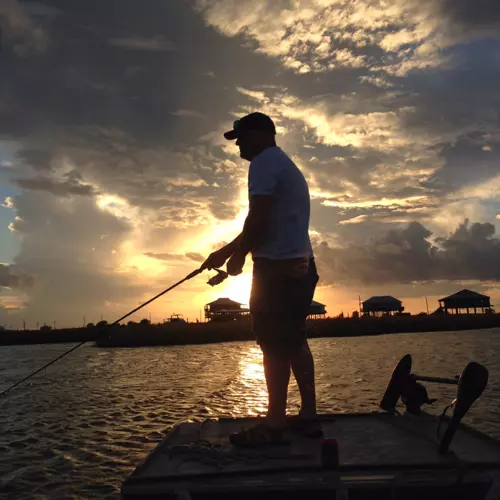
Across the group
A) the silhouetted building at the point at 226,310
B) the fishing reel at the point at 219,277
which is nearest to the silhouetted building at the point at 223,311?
the silhouetted building at the point at 226,310

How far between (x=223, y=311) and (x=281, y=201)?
4074 inches

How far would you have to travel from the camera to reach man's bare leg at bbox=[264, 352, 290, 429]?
4.30 meters

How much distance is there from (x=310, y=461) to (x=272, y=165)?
2.47 meters

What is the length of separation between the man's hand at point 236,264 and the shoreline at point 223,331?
36022 mm

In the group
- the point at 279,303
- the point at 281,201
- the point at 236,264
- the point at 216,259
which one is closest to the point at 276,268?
the point at 279,303

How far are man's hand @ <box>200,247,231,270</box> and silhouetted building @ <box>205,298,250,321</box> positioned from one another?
3975 inches

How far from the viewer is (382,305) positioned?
115875 millimetres

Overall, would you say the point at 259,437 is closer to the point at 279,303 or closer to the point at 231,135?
the point at 279,303

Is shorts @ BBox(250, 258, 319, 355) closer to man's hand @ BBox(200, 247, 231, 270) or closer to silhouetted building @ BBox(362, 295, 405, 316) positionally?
man's hand @ BBox(200, 247, 231, 270)

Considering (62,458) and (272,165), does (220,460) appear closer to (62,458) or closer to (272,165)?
(272,165)

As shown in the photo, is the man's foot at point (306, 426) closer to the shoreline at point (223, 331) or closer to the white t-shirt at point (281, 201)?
the white t-shirt at point (281, 201)

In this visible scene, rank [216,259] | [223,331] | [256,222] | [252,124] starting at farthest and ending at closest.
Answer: [223,331], [216,259], [252,124], [256,222]

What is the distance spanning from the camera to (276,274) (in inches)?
173

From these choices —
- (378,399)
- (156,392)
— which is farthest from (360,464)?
(156,392)
